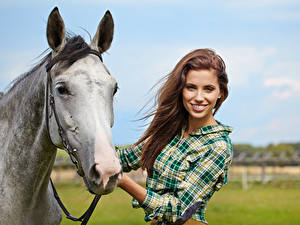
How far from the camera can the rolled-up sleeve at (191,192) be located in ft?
8.51

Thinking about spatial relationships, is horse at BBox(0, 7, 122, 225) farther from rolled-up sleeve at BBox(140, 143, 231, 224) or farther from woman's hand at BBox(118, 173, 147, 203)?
rolled-up sleeve at BBox(140, 143, 231, 224)

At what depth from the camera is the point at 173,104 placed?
296cm

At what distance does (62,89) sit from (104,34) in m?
0.57

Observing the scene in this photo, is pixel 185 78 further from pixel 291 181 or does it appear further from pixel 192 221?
pixel 291 181

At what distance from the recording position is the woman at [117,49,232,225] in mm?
2615

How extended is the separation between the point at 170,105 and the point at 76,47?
0.74 m

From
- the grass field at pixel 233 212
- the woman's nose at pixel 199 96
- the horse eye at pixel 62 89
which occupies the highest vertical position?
the woman's nose at pixel 199 96

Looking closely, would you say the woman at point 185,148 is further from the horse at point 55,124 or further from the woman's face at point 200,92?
the horse at point 55,124

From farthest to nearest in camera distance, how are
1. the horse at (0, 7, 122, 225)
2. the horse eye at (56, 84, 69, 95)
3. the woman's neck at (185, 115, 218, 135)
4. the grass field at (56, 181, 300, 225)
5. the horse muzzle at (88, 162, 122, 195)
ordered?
the grass field at (56, 181, 300, 225) → the woman's neck at (185, 115, 218, 135) → the horse eye at (56, 84, 69, 95) → the horse at (0, 7, 122, 225) → the horse muzzle at (88, 162, 122, 195)

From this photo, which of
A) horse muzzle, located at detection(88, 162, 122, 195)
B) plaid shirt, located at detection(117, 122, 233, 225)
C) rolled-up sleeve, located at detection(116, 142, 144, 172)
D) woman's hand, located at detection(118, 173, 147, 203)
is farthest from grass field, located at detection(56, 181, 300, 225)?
horse muzzle, located at detection(88, 162, 122, 195)

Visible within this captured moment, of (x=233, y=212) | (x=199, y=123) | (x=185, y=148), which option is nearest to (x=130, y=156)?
(x=185, y=148)

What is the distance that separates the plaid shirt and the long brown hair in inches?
3.6

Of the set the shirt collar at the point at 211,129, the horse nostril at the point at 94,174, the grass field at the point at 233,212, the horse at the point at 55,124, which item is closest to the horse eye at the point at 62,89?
the horse at the point at 55,124

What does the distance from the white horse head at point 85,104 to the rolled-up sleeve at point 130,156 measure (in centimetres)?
48
